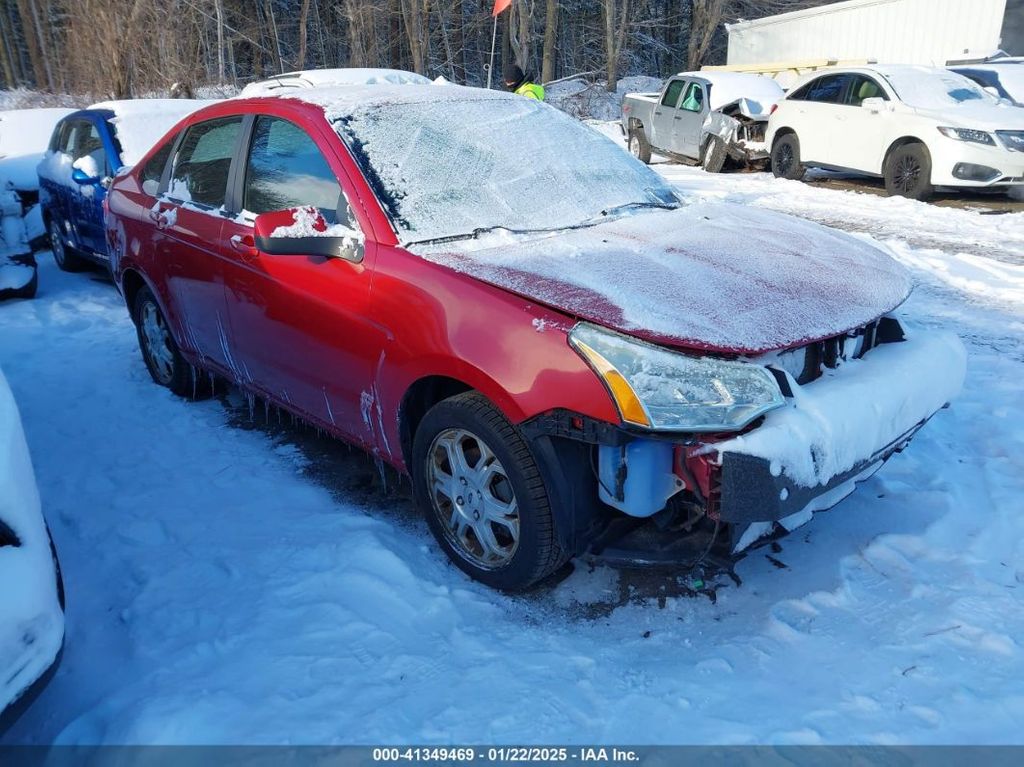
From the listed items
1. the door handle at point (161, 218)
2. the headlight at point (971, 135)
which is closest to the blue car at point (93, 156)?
the door handle at point (161, 218)

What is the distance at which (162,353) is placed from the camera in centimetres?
489

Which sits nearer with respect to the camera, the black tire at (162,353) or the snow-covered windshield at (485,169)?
the snow-covered windshield at (485,169)

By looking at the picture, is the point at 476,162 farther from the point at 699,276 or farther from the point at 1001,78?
the point at 1001,78

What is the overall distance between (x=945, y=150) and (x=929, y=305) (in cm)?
446

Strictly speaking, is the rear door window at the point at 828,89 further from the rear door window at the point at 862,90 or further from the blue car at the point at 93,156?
the blue car at the point at 93,156

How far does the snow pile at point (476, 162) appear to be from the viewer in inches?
123

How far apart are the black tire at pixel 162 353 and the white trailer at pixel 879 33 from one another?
44.7 ft

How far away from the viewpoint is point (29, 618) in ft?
6.61

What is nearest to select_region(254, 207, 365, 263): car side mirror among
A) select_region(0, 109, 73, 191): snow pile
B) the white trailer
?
select_region(0, 109, 73, 191): snow pile

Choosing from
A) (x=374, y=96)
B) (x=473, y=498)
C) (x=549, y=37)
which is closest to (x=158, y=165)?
(x=374, y=96)

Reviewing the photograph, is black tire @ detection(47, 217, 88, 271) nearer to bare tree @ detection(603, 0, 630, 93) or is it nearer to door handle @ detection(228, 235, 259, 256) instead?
door handle @ detection(228, 235, 259, 256)

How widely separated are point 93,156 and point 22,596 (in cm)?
610

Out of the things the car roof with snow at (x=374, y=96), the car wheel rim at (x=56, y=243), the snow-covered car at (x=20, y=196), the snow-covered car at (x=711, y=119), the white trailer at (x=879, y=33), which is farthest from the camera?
the white trailer at (x=879, y=33)

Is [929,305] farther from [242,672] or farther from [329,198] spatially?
[242,672]
